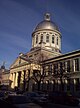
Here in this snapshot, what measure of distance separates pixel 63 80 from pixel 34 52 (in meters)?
21.2

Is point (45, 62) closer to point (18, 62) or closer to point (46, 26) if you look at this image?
point (18, 62)

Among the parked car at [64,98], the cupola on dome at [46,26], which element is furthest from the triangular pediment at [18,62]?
the parked car at [64,98]

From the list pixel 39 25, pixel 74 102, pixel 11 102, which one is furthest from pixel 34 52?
pixel 11 102

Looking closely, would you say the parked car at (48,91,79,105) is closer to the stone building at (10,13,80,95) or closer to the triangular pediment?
the stone building at (10,13,80,95)

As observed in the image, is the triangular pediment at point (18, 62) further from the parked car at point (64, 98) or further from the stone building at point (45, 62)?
the parked car at point (64, 98)

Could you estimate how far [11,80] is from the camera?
65125 millimetres

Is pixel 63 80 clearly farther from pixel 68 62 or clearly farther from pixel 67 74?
pixel 68 62

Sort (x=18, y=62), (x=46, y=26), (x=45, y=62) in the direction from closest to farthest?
(x=45, y=62) < (x=18, y=62) < (x=46, y=26)

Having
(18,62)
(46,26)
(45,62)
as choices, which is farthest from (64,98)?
(46,26)

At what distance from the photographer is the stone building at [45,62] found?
41312 millimetres

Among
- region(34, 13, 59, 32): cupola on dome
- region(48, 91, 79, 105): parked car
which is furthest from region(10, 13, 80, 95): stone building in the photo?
region(48, 91, 79, 105): parked car

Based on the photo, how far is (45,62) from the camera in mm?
50250

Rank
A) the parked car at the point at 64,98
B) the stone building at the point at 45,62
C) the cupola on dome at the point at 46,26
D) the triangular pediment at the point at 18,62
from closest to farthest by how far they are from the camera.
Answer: the parked car at the point at 64,98 → the stone building at the point at 45,62 → the triangular pediment at the point at 18,62 → the cupola on dome at the point at 46,26

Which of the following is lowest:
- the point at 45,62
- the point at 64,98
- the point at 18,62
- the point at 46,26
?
the point at 64,98
